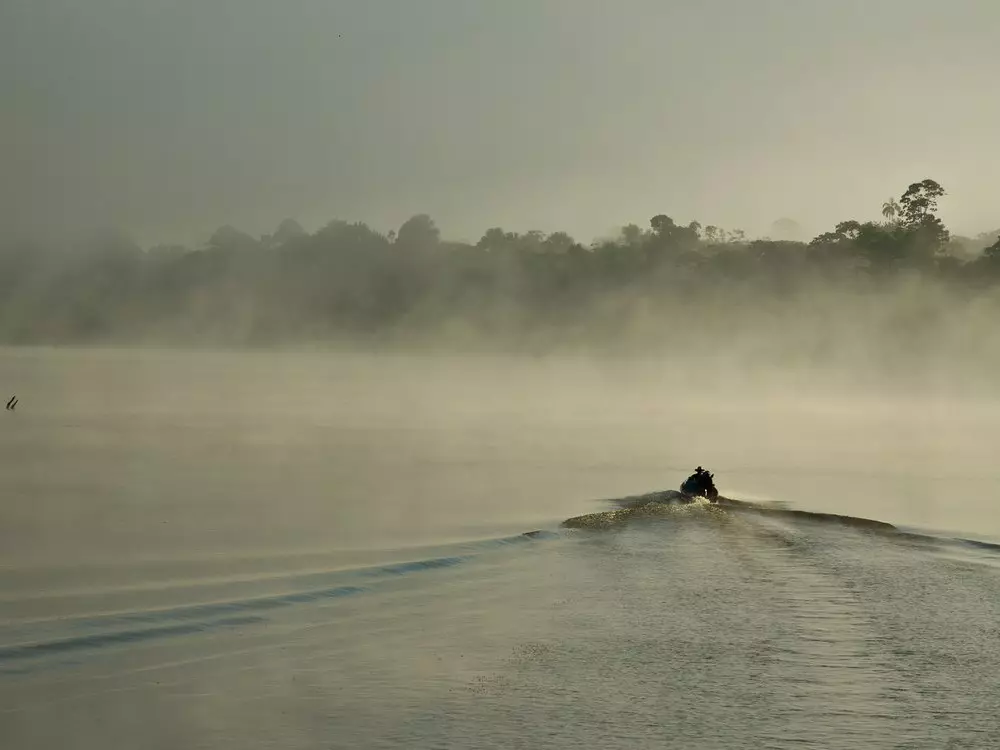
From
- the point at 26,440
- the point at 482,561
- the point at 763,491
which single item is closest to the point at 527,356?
the point at 26,440

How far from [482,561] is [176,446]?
25.7 meters

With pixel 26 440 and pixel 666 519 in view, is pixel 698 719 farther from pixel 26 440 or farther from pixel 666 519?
pixel 26 440

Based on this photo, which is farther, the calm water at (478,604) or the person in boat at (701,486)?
the person in boat at (701,486)

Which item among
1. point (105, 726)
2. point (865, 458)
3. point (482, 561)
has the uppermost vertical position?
point (865, 458)

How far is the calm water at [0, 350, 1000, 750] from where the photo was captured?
13078 millimetres

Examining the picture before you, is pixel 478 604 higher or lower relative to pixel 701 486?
lower

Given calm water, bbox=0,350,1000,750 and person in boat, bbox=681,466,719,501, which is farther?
person in boat, bbox=681,466,719,501

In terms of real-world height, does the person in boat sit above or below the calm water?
above

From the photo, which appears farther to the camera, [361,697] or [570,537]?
[570,537]

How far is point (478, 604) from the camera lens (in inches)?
709

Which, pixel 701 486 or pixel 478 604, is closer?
pixel 478 604

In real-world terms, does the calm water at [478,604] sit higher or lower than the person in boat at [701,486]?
lower

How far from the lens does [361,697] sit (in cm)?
1366

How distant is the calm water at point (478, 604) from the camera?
1308cm
